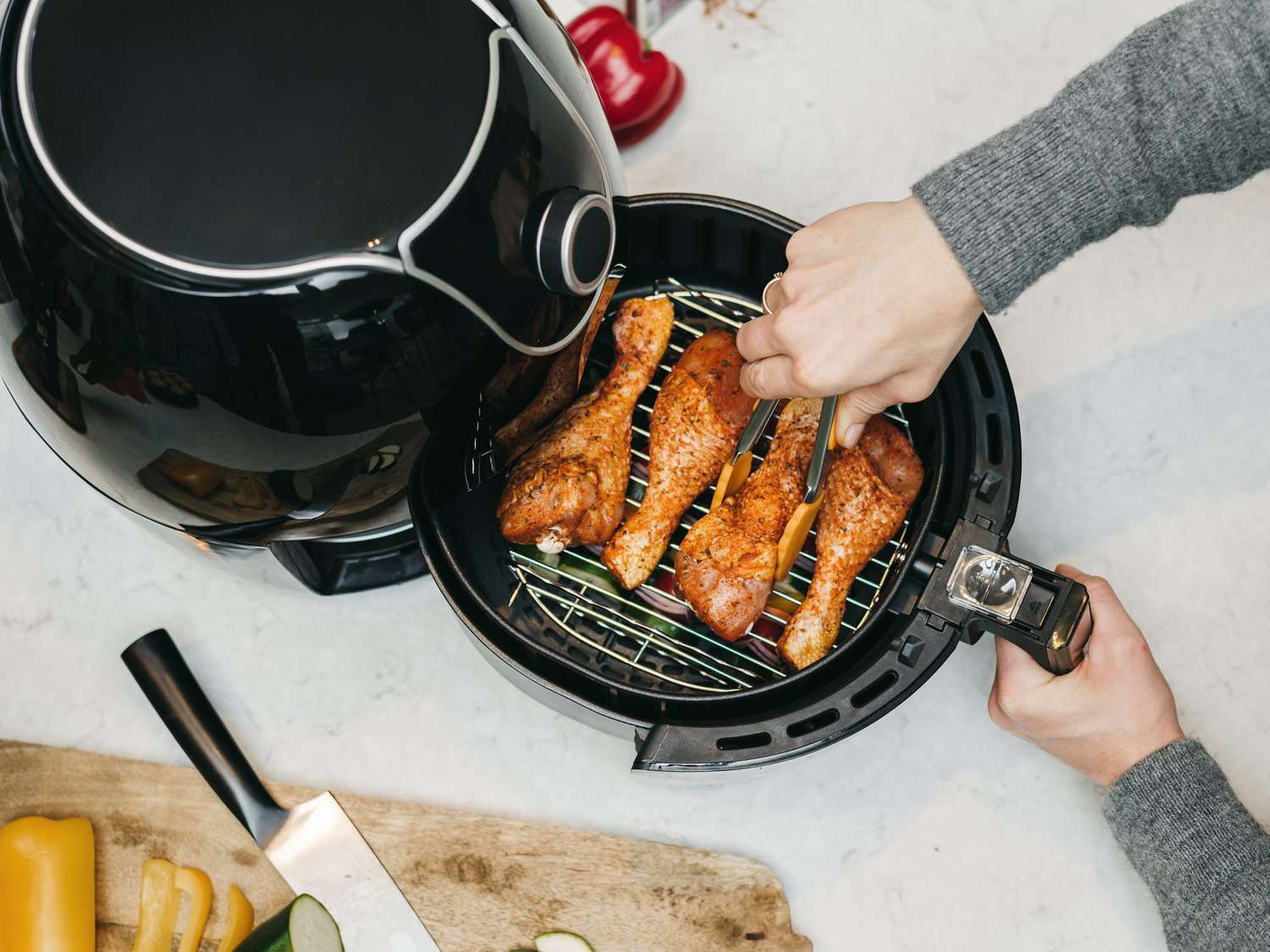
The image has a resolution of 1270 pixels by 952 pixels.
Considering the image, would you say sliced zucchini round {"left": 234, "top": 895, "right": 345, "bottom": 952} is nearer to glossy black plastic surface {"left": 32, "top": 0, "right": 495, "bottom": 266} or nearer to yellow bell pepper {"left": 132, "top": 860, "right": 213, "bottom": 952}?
yellow bell pepper {"left": 132, "top": 860, "right": 213, "bottom": 952}

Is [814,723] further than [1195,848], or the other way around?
[1195,848]

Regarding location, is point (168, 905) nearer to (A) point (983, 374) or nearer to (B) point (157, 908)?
(B) point (157, 908)

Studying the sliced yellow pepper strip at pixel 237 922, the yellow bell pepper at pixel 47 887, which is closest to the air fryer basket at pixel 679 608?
the sliced yellow pepper strip at pixel 237 922

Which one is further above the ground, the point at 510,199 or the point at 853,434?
the point at 510,199

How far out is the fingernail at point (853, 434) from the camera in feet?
3.43

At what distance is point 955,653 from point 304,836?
2.76 feet

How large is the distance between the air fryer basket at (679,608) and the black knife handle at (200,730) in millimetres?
391

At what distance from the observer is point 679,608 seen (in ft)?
3.77

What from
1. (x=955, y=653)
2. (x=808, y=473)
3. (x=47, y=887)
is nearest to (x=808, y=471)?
(x=808, y=473)

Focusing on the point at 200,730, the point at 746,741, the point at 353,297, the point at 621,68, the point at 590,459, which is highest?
the point at 621,68

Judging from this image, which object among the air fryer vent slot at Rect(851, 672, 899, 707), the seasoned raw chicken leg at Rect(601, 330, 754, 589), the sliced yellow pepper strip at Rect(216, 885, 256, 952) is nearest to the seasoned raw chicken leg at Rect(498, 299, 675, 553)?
the seasoned raw chicken leg at Rect(601, 330, 754, 589)

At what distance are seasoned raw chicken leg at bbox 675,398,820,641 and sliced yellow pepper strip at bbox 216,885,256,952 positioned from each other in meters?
0.66

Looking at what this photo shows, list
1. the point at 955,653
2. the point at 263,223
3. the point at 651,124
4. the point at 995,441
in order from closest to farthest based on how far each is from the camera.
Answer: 1. the point at 263,223
2. the point at 995,441
3. the point at 955,653
4. the point at 651,124

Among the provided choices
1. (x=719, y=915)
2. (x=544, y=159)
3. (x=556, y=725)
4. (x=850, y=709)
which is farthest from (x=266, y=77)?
(x=719, y=915)
